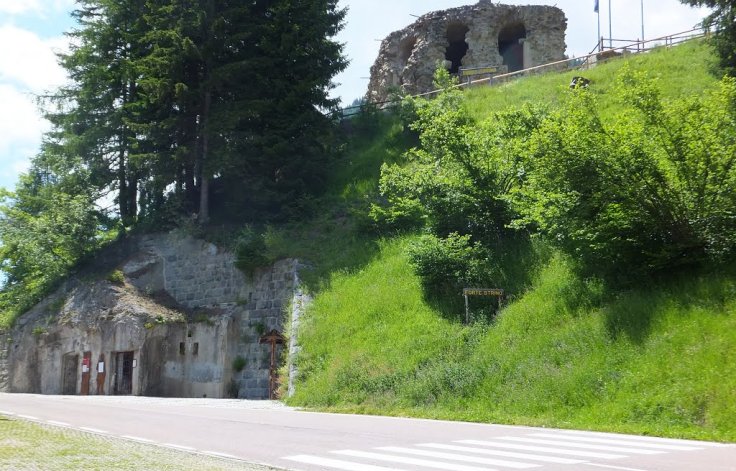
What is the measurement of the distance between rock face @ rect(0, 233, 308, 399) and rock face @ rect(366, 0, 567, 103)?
18.5 m

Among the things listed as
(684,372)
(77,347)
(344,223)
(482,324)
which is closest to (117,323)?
(77,347)

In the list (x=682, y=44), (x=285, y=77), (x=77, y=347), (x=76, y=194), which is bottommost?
(x=77, y=347)

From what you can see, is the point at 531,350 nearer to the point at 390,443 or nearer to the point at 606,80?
the point at 390,443

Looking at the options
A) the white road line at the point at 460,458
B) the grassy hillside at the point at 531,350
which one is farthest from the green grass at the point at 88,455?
the grassy hillside at the point at 531,350

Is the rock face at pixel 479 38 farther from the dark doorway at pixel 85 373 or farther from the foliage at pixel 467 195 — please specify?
the dark doorway at pixel 85 373

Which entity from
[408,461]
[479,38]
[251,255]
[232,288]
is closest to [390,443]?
[408,461]

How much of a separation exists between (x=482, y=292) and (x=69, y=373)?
1971 cm

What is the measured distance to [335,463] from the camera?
8.79 meters

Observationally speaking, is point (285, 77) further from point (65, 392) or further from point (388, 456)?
point (388, 456)

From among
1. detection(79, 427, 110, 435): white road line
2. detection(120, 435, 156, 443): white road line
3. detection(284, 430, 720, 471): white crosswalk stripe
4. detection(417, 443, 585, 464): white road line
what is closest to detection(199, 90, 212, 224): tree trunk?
detection(79, 427, 110, 435): white road line

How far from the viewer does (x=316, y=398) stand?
2073 cm

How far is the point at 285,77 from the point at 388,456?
84.4 feet

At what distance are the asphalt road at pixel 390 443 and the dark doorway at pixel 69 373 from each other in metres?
13.7

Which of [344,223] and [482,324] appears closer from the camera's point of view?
[482,324]
